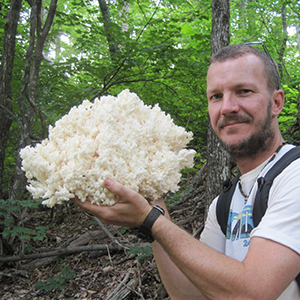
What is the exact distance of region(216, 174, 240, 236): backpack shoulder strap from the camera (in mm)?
2129

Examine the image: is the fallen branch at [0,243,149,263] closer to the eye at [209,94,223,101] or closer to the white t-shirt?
the white t-shirt

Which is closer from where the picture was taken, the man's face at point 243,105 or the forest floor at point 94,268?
the man's face at point 243,105

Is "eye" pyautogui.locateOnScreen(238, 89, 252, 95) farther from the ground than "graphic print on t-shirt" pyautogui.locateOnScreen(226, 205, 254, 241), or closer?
farther from the ground

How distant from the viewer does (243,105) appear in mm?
1935

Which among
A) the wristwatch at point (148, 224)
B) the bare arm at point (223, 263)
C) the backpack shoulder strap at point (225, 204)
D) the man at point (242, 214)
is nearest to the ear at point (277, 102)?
the man at point (242, 214)

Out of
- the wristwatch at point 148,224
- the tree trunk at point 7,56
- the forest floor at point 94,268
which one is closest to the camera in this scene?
the wristwatch at point 148,224

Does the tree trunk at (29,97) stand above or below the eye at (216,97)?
above

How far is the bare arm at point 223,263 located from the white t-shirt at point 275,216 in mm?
62

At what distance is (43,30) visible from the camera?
511 centimetres

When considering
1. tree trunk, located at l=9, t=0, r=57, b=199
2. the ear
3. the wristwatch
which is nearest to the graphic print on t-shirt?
the wristwatch

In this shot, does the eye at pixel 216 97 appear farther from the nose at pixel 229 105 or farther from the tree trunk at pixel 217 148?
the tree trunk at pixel 217 148

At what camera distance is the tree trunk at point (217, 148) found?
436 cm

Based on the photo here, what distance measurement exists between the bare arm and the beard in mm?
775

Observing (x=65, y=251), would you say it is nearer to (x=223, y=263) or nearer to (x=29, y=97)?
(x=29, y=97)
